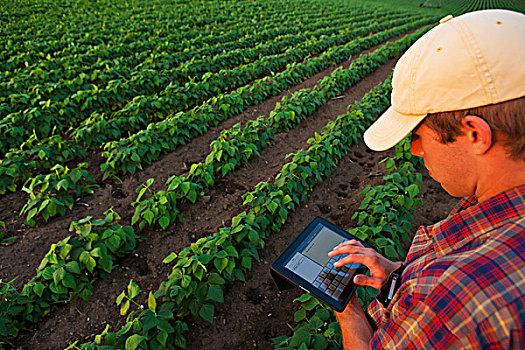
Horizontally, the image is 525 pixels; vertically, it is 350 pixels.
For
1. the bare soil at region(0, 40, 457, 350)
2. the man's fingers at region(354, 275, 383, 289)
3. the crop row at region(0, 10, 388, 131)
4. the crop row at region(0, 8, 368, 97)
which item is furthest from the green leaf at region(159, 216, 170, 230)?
the crop row at region(0, 8, 368, 97)

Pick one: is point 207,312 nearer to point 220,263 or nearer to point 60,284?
point 220,263

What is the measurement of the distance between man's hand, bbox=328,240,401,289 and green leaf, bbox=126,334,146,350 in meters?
1.50

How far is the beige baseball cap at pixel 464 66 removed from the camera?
887mm

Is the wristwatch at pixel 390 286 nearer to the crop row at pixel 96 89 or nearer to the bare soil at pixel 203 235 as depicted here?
the bare soil at pixel 203 235

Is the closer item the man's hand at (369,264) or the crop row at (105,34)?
the man's hand at (369,264)

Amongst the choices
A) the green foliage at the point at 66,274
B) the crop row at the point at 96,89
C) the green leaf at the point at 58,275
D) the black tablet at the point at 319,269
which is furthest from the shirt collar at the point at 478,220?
the crop row at the point at 96,89

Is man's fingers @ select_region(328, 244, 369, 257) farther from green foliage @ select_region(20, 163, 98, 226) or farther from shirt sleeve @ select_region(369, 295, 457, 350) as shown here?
green foliage @ select_region(20, 163, 98, 226)

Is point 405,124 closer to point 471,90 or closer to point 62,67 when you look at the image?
point 471,90

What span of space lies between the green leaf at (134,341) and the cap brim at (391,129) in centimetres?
194

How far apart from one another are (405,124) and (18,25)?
15.6 m

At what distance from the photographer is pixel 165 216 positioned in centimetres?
353

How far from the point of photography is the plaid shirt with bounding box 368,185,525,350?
31.2 inches

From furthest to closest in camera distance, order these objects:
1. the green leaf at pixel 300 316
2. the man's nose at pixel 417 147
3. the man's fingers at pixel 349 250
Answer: the green leaf at pixel 300 316 < the man's fingers at pixel 349 250 < the man's nose at pixel 417 147

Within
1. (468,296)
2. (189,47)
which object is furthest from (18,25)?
(468,296)
